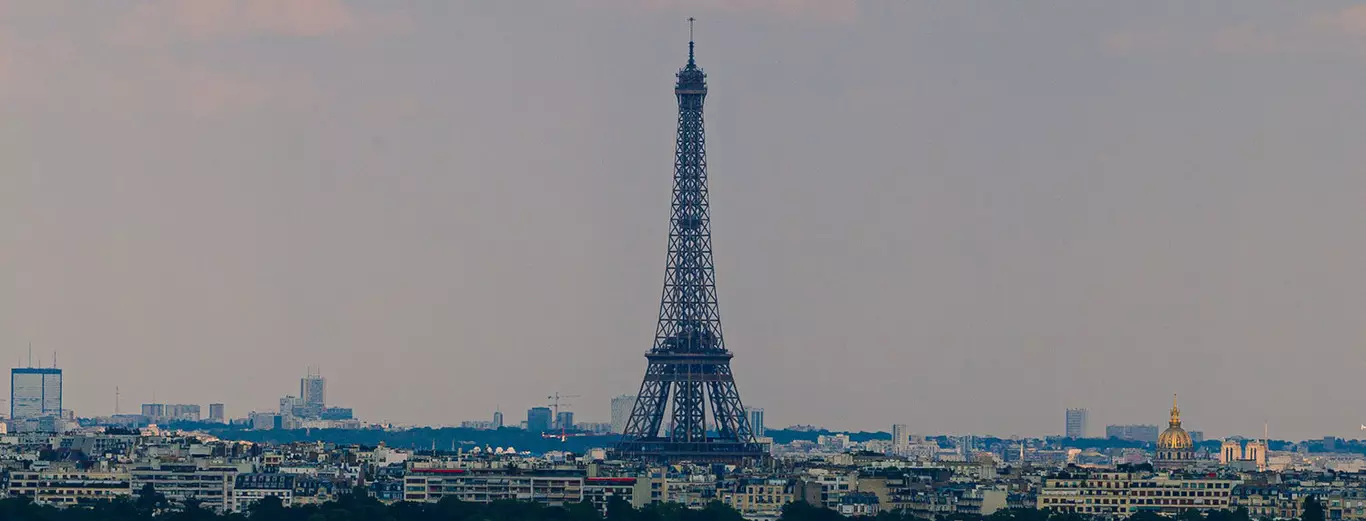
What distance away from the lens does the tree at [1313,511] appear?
10718 cm

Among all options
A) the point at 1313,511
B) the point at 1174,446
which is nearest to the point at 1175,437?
the point at 1174,446

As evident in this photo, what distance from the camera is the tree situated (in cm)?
10718

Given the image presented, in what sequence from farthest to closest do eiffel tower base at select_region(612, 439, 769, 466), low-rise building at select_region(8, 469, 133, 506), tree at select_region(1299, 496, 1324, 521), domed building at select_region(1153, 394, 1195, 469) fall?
domed building at select_region(1153, 394, 1195, 469), eiffel tower base at select_region(612, 439, 769, 466), low-rise building at select_region(8, 469, 133, 506), tree at select_region(1299, 496, 1324, 521)

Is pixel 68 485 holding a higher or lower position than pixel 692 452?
lower

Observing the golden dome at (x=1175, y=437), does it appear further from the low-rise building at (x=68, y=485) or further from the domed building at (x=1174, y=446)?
the low-rise building at (x=68, y=485)

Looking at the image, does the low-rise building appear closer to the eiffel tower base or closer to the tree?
the eiffel tower base

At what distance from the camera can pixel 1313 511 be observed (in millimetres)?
108562

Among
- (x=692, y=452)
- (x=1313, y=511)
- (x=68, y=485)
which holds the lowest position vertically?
(x=1313, y=511)

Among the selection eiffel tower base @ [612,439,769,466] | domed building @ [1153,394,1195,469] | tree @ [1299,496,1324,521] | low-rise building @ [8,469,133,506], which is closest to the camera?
tree @ [1299,496,1324,521]

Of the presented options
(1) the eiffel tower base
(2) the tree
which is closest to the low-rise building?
(1) the eiffel tower base

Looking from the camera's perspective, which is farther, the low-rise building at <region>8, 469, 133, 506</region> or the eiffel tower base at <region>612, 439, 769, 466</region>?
the eiffel tower base at <region>612, 439, 769, 466</region>

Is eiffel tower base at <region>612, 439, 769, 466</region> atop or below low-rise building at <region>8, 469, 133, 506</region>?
atop

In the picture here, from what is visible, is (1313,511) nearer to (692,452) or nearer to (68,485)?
(692,452)

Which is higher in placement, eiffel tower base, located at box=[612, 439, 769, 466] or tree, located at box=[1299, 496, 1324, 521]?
eiffel tower base, located at box=[612, 439, 769, 466]
